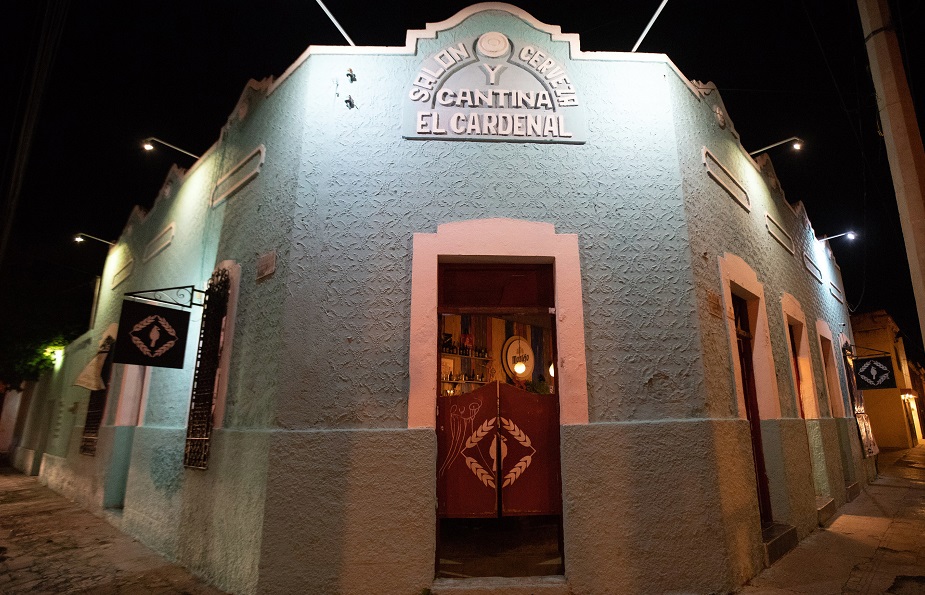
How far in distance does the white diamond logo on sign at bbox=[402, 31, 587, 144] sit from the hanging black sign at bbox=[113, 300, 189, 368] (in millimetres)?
3429

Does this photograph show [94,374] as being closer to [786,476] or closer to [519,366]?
[519,366]

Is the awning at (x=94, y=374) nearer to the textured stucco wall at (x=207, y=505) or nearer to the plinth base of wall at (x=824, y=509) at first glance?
the textured stucco wall at (x=207, y=505)

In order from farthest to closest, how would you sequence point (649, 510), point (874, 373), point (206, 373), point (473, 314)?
point (874, 373), point (206, 373), point (473, 314), point (649, 510)

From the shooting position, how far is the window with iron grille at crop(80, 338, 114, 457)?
941cm

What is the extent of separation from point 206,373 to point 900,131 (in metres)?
7.24

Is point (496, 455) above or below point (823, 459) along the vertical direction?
above

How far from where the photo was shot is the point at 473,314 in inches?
204

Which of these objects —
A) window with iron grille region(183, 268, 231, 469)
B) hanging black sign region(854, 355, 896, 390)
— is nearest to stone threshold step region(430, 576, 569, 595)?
window with iron grille region(183, 268, 231, 469)

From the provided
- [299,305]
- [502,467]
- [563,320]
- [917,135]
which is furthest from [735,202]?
[299,305]

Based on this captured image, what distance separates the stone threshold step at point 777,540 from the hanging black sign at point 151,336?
673cm

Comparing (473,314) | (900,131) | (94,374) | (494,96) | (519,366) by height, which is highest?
(494,96)

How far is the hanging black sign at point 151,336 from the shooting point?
17.6ft

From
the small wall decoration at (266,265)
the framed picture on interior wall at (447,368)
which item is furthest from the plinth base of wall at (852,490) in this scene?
the small wall decoration at (266,265)

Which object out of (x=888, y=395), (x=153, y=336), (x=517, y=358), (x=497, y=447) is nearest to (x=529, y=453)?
(x=497, y=447)
